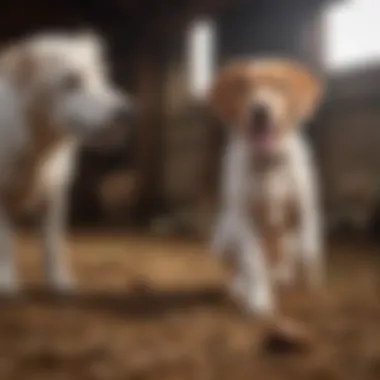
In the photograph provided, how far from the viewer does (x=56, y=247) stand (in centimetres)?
63

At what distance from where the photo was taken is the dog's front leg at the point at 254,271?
591mm

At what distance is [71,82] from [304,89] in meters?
0.21

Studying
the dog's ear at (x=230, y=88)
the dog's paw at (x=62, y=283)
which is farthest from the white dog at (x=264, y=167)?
the dog's paw at (x=62, y=283)

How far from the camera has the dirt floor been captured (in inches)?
21.4

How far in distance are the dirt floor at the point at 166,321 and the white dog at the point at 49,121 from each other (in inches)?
0.9

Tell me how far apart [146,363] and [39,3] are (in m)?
0.29

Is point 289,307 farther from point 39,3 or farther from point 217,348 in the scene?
point 39,3

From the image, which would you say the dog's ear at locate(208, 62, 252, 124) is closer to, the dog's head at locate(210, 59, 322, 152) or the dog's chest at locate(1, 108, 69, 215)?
the dog's head at locate(210, 59, 322, 152)

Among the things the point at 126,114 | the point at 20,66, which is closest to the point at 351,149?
the point at 126,114

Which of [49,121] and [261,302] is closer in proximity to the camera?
[261,302]

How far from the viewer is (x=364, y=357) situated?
21.8 inches

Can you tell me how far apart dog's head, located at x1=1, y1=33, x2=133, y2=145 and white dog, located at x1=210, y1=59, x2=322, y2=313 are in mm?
87

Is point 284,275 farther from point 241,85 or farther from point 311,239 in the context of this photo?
point 241,85

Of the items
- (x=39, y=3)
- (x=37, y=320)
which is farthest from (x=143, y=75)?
(x=37, y=320)
